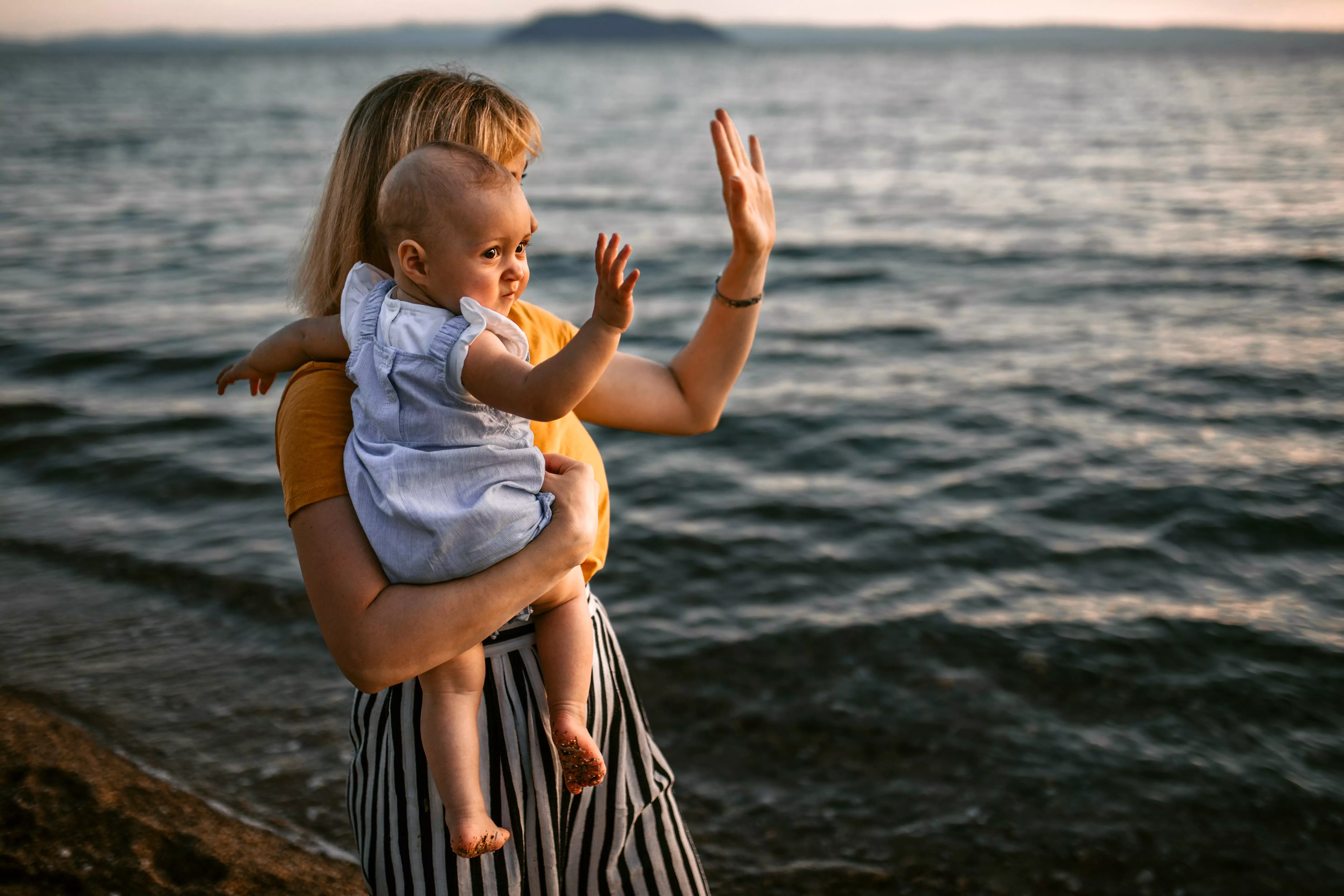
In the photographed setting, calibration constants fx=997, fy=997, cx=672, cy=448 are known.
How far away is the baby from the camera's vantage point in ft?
5.55

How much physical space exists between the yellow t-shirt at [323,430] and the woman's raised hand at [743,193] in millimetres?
486

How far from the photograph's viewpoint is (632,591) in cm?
577

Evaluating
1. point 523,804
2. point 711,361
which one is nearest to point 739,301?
point 711,361

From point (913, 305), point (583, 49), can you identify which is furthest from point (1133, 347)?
point (583, 49)

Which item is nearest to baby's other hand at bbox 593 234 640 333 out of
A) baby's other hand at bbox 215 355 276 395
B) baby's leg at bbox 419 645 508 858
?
baby's leg at bbox 419 645 508 858

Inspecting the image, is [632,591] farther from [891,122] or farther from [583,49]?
[583,49]

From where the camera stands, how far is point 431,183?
1.74 metres

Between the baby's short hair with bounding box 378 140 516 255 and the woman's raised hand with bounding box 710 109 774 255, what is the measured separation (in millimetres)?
→ 525

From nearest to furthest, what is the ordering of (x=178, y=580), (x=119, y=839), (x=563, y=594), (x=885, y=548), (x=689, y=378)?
(x=563, y=594)
(x=689, y=378)
(x=119, y=839)
(x=178, y=580)
(x=885, y=548)

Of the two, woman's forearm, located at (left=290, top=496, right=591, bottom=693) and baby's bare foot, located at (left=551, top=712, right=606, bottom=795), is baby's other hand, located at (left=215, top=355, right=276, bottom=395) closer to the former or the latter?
woman's forearm, located at (left=290, top=496, right=591, bottom=693)

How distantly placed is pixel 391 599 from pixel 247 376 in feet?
2.94

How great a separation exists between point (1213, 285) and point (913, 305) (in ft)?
12.4

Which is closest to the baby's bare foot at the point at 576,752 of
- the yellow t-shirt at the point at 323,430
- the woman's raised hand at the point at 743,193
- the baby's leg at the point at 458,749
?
the baby's leg at the point at 458,749

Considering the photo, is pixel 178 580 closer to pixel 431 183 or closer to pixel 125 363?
pixel 431 183
